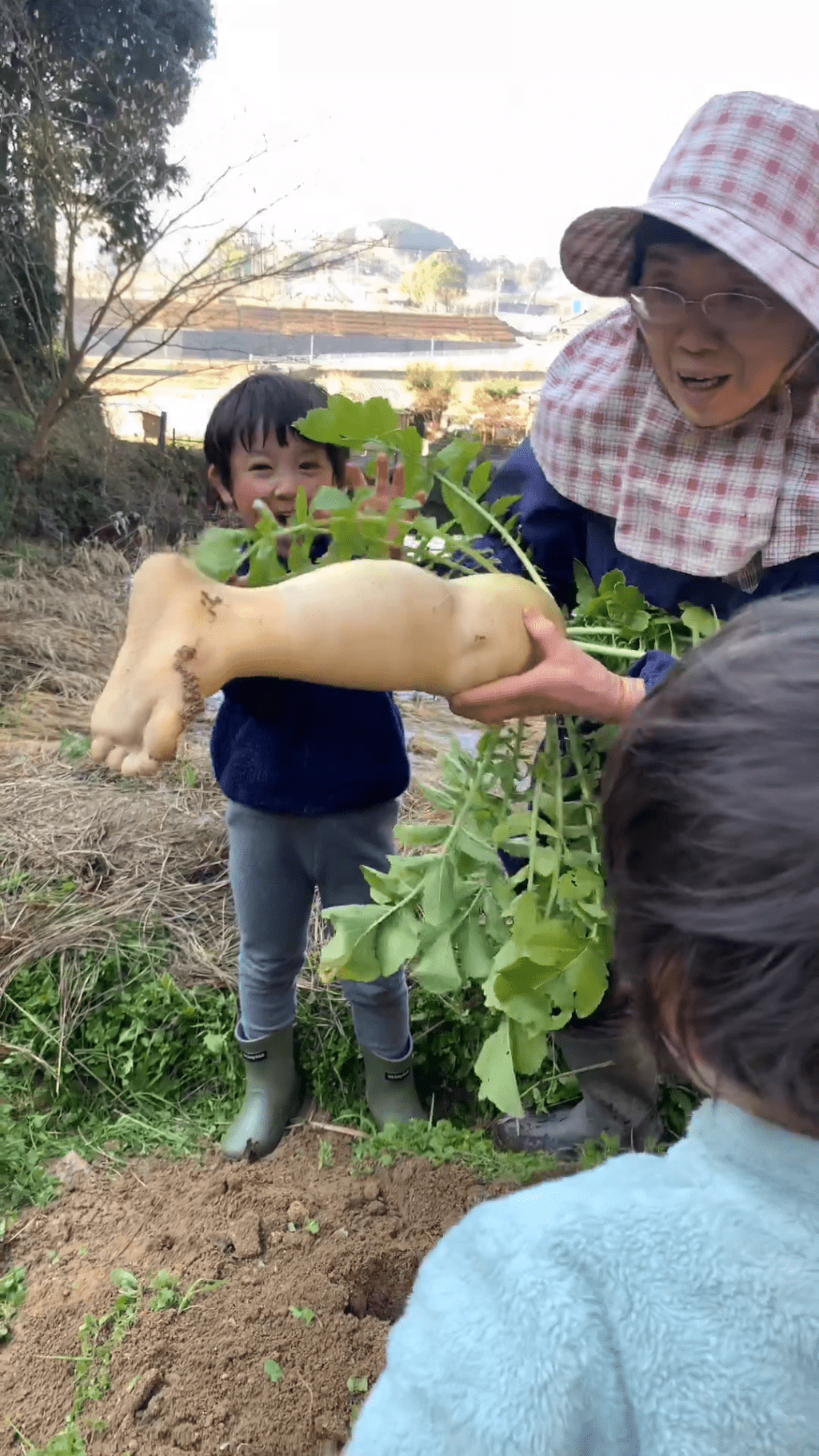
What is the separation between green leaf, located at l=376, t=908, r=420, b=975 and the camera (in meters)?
1.04

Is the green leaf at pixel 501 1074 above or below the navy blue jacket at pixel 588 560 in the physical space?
below

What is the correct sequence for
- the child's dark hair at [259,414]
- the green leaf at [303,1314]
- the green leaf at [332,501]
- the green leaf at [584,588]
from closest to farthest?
the green leaf at [332,501] → the green leaf at [584,588] → the green leaf at [303,1314] → the child's dark hair at [259,414]

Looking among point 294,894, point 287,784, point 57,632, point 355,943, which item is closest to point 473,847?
point 355,943

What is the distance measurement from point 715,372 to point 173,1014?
5.29ft

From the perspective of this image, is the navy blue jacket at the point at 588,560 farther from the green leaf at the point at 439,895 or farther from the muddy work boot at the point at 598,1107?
the muddy work boot at the point at 598,1107

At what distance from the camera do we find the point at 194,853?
8.25 feet

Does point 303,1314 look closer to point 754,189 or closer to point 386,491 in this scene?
point 386,491

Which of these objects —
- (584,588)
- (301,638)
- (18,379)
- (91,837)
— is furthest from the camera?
(18,379)

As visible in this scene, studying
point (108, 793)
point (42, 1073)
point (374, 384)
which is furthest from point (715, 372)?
point (374, 384)

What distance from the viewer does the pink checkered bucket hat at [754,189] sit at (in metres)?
0.92

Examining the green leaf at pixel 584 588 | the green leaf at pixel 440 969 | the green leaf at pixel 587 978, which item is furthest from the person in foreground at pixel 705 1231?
the green leaf at pixel 584 588

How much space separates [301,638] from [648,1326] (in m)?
0.62

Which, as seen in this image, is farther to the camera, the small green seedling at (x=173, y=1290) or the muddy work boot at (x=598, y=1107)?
the muddy work boot at (x=598, y=1107)

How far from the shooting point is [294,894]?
5.40 ft
